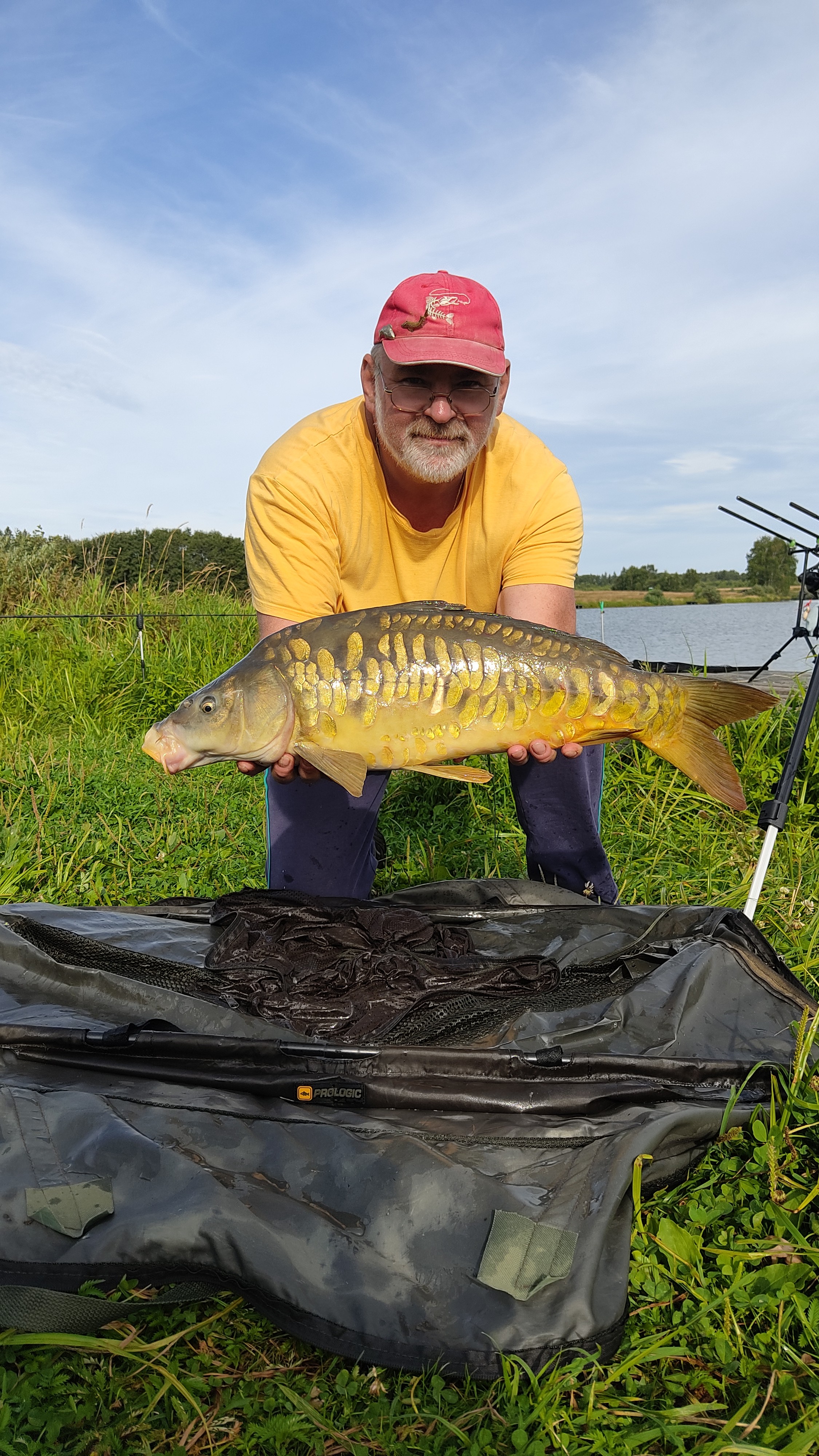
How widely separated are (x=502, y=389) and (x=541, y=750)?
86 centimetres

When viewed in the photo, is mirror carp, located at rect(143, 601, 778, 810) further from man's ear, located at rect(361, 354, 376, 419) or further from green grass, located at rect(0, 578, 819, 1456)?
man's ear, located at rect(361, 354, 376, 419)

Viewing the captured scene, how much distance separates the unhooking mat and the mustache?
3.64ft

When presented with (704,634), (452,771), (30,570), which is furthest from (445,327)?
(704,634)

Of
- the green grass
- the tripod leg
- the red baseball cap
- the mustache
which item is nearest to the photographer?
the green grass

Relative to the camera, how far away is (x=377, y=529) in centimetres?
242

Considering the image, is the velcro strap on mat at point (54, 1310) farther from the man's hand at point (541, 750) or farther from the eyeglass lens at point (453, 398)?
the eyeglass lens at point (453, 398)

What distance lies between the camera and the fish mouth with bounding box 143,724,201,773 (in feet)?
6.54

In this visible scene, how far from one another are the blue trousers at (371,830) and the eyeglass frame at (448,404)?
86cm

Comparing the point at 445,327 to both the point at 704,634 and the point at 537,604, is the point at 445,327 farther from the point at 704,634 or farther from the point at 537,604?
the point at 704,634

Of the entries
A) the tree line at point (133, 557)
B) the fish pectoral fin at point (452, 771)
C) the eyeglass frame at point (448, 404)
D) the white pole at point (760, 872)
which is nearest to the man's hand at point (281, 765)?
the fish pectoral fin at point (452, 771)

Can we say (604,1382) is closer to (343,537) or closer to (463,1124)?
(463,1124)

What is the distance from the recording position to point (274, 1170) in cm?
123

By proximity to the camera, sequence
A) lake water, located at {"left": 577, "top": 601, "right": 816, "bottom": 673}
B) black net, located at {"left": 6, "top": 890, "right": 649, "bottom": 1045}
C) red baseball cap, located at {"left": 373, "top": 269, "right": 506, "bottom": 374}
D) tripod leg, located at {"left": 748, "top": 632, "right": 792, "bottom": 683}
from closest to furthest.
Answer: black net, located at {"left": 6, "top": 890, "right": 649, "bottom": 1045} < red baseball cap, located at {"left": 373, "top": 269, "right": 506, "bottom": 374} < tripod leg, located at {"left": 748, "top": 632, "right": 792, "bottom": 683} < lake water, located at {"left": 577, "top": 601, "right": 816, "bottom": 673}

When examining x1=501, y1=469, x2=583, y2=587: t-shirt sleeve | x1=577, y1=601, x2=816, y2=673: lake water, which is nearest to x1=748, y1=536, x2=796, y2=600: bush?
x1=577, y1=601, x2=816, y2=673: lake water
